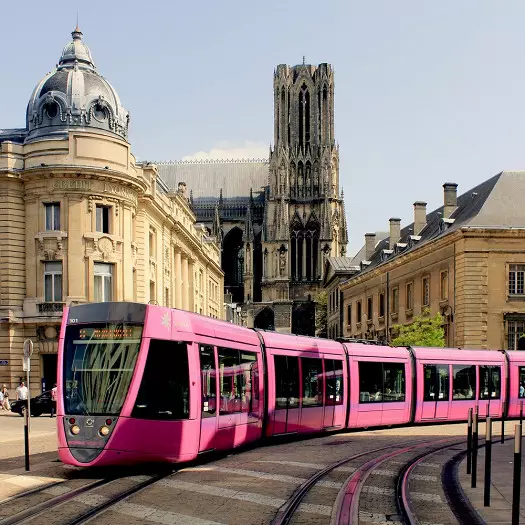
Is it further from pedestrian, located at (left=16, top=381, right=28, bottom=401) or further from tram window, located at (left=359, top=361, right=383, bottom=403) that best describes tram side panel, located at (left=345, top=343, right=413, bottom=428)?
pedestrian, located at (left=16, top=381, right=28, bottom=401)

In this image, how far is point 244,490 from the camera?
47.7 ft

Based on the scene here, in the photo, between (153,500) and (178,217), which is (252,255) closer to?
(178,217)

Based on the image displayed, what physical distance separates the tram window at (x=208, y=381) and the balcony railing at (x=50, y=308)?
1134 inches

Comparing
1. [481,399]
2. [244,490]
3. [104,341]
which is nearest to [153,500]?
[244,490]

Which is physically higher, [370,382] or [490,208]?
[490,208]

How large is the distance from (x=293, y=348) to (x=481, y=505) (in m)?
10.2

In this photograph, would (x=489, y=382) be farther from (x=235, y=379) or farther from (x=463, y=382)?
(x=235, y=379)

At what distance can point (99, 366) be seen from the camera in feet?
53.0

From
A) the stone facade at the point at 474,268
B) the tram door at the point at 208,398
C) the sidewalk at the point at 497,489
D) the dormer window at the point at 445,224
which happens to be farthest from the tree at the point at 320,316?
the tram door at the point at 208,398

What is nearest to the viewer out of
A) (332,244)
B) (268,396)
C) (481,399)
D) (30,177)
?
(268,396)

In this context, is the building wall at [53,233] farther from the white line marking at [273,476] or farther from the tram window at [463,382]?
the white line marking at [273,476]

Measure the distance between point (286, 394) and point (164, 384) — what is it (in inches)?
272

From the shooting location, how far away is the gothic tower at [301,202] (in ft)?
418

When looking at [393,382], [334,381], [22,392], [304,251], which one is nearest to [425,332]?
[22,392]
